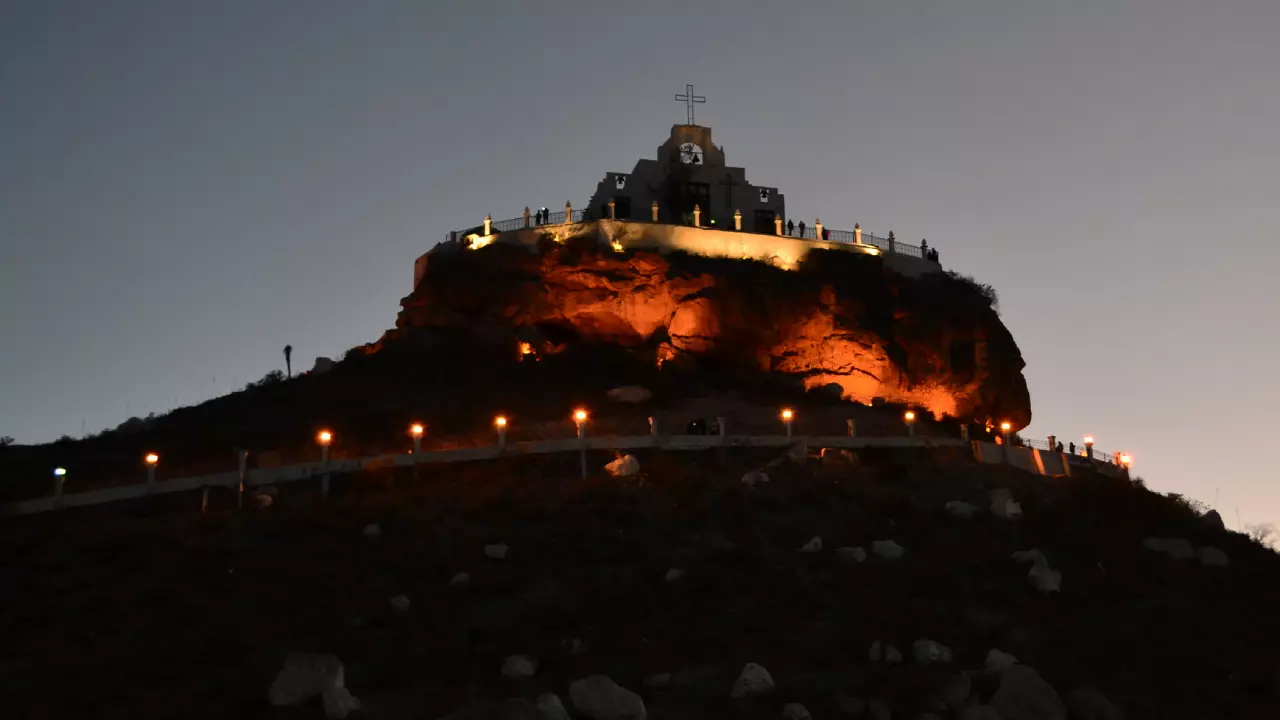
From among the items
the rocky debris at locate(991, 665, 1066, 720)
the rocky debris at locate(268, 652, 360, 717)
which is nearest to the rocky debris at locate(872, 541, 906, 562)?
the rocky debris at locate(991, 665, 1066, 720)

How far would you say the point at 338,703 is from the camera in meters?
15.5

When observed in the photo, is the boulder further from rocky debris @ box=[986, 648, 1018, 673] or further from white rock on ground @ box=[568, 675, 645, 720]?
white rock on ground @ box=[568, 675, 645, 720]

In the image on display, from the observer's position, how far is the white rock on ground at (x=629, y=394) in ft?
141

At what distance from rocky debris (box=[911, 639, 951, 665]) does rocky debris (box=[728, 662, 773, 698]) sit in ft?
8.48

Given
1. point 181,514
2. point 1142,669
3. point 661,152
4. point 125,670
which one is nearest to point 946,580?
point 1142,669

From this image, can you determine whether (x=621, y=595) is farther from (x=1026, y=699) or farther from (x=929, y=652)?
(x=1026, y=699)

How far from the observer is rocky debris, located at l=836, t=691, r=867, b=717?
1593cm

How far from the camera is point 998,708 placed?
1533cm

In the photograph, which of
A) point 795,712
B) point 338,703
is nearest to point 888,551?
point 795,712

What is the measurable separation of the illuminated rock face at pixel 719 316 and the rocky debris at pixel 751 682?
1294 inches

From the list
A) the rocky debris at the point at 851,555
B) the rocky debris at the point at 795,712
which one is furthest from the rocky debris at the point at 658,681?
the rocky debris at the point at 851,555

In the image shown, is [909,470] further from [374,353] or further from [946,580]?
[374,353]

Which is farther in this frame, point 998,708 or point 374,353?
point 374,353

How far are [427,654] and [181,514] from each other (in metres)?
12.1
